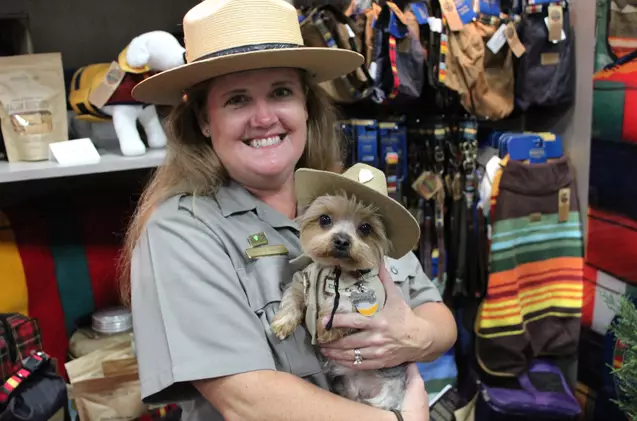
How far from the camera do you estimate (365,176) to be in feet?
3.78

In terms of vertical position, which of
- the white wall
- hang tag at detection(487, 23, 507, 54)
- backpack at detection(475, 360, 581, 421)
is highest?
the white wall

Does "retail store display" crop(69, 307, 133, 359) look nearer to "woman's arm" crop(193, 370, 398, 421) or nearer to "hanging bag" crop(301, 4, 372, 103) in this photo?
"woman's arm" crop(193, 370, 398, 421)

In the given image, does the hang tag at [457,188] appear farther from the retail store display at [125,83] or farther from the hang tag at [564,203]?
the retail store display at [125,83]

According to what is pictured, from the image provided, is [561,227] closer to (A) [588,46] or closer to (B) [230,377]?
(A) [588,46]

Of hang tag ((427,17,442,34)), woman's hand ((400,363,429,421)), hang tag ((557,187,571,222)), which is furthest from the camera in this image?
hang tag ((557,187,571,222))

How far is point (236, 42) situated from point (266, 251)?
46 cm

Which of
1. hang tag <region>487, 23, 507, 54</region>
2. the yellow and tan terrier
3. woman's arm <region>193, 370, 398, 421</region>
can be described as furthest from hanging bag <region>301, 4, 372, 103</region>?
woman's arm <region>193, 370, 398, 421</region>

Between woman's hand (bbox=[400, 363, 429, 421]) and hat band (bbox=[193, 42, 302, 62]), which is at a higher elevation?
hat band (bbox=[193, 42, 302, 62])

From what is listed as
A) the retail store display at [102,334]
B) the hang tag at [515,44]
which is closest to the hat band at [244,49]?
the retail store display at [102,334]

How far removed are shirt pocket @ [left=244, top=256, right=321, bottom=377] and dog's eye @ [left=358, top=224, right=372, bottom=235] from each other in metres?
0.22

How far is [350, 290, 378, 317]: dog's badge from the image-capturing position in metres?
1.16

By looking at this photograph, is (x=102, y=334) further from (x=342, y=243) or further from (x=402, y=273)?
(x=342, y=243)

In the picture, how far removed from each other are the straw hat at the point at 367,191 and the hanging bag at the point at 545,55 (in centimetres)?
138

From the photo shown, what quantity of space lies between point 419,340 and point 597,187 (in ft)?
4.55
